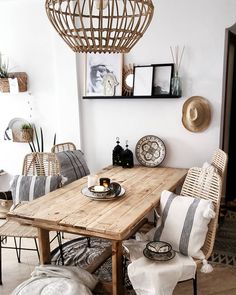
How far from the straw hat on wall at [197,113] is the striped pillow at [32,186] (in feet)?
4.49

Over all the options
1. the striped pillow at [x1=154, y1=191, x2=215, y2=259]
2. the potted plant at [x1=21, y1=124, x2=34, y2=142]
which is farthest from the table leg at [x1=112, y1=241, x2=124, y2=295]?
the potted plant at [x1=21, y1=124, x2=34, y2=142]

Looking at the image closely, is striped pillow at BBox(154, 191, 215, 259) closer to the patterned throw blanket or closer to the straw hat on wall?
the patterned throw blanket

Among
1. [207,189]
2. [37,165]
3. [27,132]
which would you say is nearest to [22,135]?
[27,132]

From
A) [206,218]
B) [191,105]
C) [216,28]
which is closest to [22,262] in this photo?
[206,218]

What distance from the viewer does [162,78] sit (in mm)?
3080

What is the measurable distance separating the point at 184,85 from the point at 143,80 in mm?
408

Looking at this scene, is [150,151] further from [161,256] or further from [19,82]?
[19,82]

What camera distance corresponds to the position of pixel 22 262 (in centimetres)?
276

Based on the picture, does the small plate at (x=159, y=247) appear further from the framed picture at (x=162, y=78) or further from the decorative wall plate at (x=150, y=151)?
the framed picture at (x=162, y=78)

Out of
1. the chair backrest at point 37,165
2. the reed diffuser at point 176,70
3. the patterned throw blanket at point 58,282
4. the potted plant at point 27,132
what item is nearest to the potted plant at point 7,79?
the potted plant at point 27,132

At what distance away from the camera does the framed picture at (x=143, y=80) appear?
10.2 ft

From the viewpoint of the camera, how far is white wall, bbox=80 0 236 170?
2879mm

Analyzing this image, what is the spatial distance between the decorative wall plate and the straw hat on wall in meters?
0.35

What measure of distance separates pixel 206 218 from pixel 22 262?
68.4 inches
